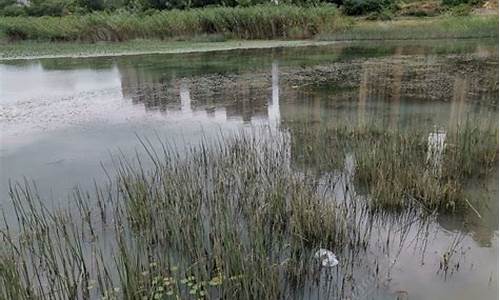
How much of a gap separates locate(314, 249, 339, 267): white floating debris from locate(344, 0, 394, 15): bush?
2532cm

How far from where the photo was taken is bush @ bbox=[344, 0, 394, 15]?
1032 inches

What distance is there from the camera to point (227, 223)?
10.1 feet

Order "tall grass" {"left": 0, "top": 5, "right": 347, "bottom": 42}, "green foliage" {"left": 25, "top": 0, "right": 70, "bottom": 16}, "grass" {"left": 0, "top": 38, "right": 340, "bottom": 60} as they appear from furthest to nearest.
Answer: "green foliage" {"left": 25, "top": 0, "right": 70, "bottom": 16} → "tall grass" {"left": 0, "top": 5, "right": 347, "bottom": 42} → "grass" {"left": 0, "top": 38, "right": 340, "bottom": 60}

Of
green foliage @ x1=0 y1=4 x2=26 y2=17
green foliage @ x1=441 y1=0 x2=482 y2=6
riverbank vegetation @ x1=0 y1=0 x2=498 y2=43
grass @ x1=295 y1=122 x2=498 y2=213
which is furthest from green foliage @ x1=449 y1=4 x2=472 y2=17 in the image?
green foliage @ x1=0 y1=4 x2=26 y2=17

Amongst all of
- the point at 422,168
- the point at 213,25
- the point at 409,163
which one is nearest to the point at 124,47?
the point at 213,25

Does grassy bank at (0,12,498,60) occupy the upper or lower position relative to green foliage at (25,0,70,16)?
lower

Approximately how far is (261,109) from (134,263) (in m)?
5.51

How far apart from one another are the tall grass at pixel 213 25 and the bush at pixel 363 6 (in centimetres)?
404

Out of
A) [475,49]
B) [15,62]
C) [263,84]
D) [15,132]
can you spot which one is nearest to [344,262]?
[15,132]

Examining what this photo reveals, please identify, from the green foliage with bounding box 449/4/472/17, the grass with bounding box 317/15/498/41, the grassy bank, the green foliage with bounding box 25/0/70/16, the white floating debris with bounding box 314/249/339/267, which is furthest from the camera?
the green foliage with bounding box 25/0/70/16

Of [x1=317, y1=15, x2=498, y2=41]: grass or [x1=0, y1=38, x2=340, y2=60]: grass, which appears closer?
[x1=0, y1=38, x2=340, y2=60]: grass

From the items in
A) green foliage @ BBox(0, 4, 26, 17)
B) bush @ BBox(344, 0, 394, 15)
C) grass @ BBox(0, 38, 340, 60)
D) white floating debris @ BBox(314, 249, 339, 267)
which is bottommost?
white floating debris @ BBox(314, 249, 339, 267)

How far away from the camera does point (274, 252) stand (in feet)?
10.5

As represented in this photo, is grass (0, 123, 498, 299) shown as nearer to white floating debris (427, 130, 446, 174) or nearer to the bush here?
white floating debris (427, 130, 446, 174)
